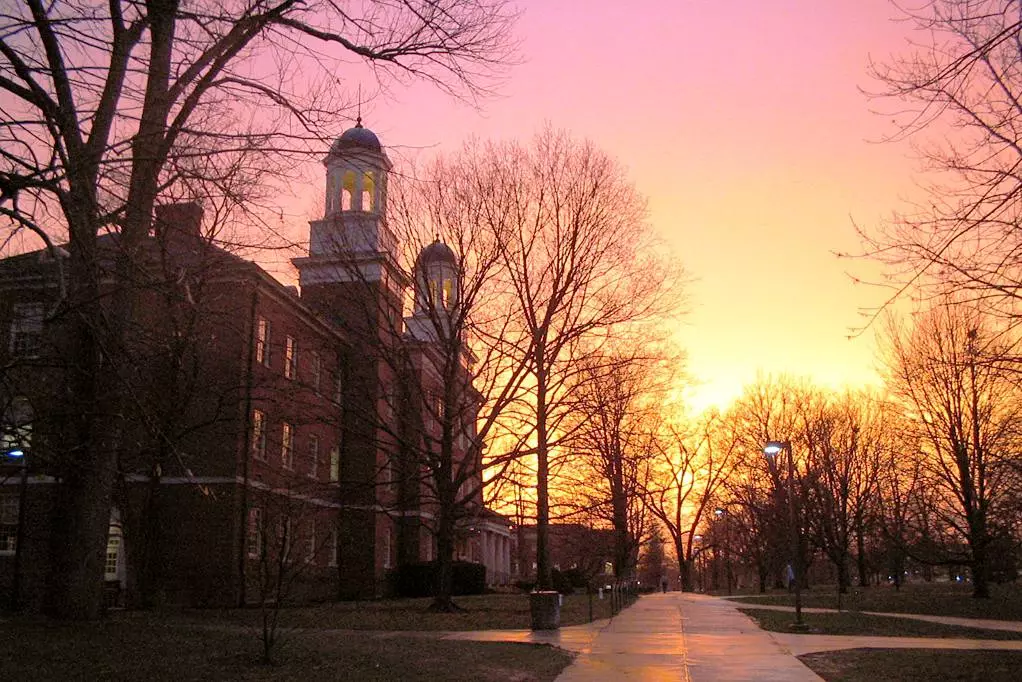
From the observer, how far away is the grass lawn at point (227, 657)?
395 inches

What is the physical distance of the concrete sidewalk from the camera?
11828 millimetres

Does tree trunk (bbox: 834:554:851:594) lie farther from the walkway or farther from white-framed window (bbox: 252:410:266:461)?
white-framed window (bbox: 252:410:266:461)

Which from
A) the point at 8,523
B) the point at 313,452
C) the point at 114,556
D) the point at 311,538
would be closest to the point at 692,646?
the point at 311,538

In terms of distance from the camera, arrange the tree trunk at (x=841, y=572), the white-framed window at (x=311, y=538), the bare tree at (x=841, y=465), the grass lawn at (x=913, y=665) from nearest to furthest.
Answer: the grass lawn at (x=913, y=665) → the white-framed window at (x=311, y=538) → the tree trunk at (x=841, y=572) → the bare tree at (x=841, y=465)

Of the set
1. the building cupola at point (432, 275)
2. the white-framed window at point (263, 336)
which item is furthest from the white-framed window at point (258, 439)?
the building cupola at point (432, 275)

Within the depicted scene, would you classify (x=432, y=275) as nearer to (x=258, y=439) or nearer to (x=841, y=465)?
(x=258, y=439)

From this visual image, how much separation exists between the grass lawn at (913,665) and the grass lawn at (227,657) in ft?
12.8

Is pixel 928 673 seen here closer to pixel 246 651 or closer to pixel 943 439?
pixel 246 651

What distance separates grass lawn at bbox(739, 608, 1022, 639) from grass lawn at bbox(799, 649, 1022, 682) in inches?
179

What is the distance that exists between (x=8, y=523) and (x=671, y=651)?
83.4ft

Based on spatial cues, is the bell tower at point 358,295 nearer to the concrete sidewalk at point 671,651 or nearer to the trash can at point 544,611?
the trash can at point 544,611

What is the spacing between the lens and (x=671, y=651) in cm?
1467

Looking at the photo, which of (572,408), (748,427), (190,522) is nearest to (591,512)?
(572,408)

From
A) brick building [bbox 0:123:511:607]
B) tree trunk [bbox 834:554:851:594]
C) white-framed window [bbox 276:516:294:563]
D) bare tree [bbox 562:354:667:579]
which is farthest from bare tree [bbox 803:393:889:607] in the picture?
white-framed window [bbox 276:516:294:563]
